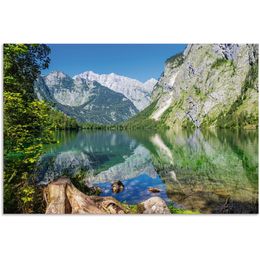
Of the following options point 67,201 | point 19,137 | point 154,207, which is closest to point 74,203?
point 67,201

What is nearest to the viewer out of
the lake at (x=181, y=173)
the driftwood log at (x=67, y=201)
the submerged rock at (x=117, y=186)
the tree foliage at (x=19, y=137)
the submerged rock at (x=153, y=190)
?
the driftwood log at (x=67, y=201)

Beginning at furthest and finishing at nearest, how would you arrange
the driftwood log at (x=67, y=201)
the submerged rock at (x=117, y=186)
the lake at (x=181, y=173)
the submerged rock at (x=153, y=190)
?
the submerged rock at (x=153, y=190) → the submerged rock at (x=117, y=186) → the lake at (x=181, y=173) → the driftwood log at (x=67, y=201)

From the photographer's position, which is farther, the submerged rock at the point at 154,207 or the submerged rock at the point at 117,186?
the submerged rock at the point at 117,186

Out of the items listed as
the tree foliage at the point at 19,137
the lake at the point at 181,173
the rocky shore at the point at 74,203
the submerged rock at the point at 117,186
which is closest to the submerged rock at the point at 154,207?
the rocky shore at the point at 74,203

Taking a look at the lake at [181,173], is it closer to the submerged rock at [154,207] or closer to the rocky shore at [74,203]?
the rocky shore at [74,203]

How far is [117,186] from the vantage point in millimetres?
12883

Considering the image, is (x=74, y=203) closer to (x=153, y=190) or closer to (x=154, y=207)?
(x=154, y=207)

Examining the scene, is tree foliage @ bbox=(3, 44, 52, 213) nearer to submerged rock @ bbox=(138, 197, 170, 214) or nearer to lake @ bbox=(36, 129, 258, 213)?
lake @ bbox=(36, 129, 258, 213)

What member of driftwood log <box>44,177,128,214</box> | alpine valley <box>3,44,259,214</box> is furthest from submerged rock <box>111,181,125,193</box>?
driftwood log <box>44,177,128,214</box>

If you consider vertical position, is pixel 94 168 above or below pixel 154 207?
above

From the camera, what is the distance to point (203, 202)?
10828mm

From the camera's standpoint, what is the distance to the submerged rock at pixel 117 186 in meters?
12.6
